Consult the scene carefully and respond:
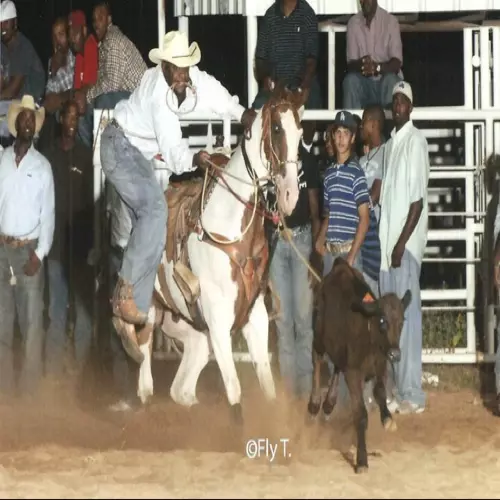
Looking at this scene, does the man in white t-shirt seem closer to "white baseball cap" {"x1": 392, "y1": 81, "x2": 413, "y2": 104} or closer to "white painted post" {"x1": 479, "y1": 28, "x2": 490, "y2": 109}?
"white baseball cap" {"x1": 392, "y1": 81, "x2": 413, "y2": 104}

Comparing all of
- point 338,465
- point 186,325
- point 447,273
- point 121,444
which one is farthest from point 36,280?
point 447,273

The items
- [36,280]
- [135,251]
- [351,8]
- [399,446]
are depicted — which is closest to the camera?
[399,446]

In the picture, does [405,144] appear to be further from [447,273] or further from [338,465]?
[447,273]

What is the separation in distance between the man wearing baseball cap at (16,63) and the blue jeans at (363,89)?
123 inches

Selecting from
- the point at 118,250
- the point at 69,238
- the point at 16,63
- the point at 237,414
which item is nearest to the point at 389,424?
the point at 237,414

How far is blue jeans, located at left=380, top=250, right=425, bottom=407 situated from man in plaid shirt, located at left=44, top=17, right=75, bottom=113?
3984mm

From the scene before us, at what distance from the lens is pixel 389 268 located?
1141cm

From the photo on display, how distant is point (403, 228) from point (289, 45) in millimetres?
2109

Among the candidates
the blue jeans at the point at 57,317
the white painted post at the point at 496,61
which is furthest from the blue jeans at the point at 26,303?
the white painted post at the point at 496,61

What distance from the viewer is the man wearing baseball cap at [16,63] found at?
1378 centimetres

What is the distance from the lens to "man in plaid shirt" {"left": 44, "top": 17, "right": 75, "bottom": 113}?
13.7 metres

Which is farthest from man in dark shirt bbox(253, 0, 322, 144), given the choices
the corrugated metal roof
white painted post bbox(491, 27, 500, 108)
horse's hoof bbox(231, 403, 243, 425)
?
horse's hoof bbox(231, 403, 243, 425)

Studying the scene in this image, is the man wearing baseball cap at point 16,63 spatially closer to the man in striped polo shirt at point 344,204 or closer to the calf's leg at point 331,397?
the man in striped polo shirt at point 344,204

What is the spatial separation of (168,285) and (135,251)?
2.27 feet
